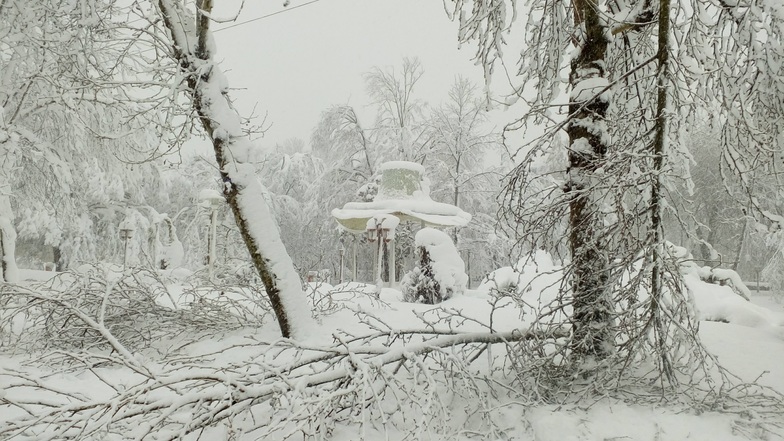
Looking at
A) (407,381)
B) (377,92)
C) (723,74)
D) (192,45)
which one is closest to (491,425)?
(407,381)

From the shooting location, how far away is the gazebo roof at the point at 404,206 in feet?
37.2

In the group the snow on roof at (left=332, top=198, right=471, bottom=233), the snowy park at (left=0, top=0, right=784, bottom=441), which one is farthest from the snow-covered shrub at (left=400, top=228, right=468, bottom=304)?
the snow on roof at (left=332, top=198, right=471, bottom=233)

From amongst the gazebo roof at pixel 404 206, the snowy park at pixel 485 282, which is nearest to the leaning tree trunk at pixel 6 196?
the snowy park at pixel 485 282

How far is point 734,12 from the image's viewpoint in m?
2.89

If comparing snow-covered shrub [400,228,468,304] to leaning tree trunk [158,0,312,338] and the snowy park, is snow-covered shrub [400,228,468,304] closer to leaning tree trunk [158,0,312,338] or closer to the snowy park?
the snowy park

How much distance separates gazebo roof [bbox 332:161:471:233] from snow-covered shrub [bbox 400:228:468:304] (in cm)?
148

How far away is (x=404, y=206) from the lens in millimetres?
11203

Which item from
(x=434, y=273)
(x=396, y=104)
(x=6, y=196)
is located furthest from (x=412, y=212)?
(x=396, y=104)

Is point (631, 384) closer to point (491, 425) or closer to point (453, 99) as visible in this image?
point (491, 425)

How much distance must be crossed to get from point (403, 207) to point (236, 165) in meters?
6.74

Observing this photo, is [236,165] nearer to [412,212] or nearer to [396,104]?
[412,212]

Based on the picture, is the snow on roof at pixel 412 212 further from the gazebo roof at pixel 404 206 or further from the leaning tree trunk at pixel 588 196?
the leaning tree trunk at pixel 588 196

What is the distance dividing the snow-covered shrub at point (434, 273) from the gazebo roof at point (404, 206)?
4.86ft

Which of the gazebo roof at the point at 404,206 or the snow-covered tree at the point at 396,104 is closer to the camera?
the gazebo roof at the point at 404,206
